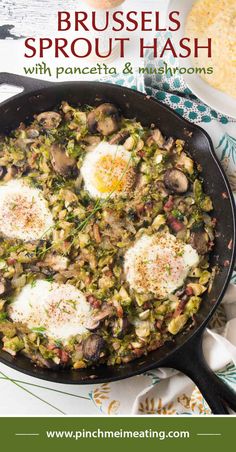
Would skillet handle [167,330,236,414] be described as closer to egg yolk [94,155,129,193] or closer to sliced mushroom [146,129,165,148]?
egg yolk [94,155,129,193]

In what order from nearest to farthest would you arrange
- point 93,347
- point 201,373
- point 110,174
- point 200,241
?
point 201,373
point 93,347
point 200,241
point 110,174

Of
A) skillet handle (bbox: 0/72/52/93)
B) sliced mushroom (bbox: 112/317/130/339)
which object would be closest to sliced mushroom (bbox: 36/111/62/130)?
skillet handle (bbox: 0/72/52/93)

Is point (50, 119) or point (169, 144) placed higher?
point (50, 119)

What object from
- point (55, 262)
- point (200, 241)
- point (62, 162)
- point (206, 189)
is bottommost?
point (55, 262)

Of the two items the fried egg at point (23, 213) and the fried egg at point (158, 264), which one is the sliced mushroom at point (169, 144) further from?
the fried egg at point (23, 213)

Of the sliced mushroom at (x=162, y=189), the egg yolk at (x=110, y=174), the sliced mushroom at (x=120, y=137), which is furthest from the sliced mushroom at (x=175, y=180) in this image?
the sliced mushroom at (x=120, y=137)
